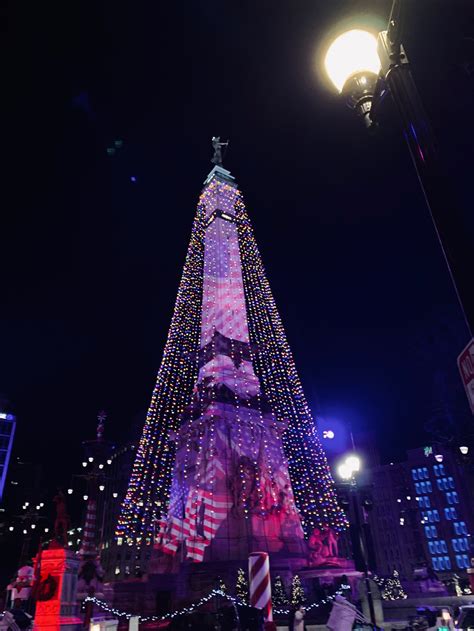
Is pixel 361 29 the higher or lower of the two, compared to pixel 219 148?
lower

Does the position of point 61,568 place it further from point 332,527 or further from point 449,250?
point 332,527

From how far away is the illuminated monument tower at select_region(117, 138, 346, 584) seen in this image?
2486cm

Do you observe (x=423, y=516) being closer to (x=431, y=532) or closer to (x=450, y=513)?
(x=431, y=532)

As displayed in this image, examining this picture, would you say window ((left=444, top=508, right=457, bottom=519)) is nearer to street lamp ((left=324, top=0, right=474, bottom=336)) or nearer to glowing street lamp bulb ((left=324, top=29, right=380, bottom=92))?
street lamp ((left=324, top=0, right=474, bottom=336))

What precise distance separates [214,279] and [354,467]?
2533 centimetres

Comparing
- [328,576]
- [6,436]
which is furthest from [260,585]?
[6,436]

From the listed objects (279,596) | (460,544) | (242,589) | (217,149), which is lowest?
(279,596)

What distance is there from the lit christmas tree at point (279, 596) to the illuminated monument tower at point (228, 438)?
166 inches

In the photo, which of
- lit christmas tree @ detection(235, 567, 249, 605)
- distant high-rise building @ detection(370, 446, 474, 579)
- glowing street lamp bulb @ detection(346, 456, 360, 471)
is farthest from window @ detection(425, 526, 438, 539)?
glowing street lamp bulb @ detection(346, 456, 360, 471)

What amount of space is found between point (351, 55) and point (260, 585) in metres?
8.62

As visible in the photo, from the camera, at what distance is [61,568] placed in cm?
1188

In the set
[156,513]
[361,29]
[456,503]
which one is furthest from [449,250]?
[456,503]

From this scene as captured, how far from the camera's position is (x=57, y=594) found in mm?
11648

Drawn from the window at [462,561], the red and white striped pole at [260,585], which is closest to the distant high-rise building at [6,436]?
the window at [462,561]
